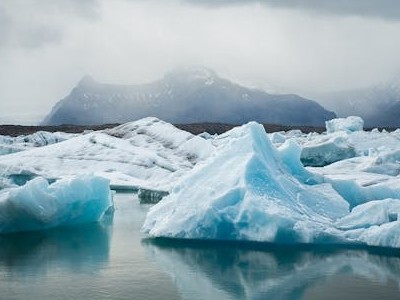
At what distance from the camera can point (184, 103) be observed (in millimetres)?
126312

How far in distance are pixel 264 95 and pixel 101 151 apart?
101342mm

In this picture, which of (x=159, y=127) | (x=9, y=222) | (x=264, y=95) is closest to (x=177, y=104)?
(x=264, y=95)

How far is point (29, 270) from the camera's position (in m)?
11.9

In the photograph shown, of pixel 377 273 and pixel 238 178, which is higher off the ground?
pixel 238 178

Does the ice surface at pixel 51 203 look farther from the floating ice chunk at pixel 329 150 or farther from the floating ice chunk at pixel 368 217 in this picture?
the floating ice chunk at pixel 329 150

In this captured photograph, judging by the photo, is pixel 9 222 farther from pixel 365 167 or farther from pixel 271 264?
pixel 365 167

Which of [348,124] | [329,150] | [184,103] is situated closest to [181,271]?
[329,150]

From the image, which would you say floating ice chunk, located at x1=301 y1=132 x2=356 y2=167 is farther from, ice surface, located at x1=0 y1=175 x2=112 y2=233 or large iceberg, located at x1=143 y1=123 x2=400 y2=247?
large iceberg, located at x1=143 y1=123 x2=400 y2=247

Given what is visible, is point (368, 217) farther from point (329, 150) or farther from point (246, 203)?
point (329, 150)

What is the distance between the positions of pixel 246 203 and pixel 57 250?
4.13 meters

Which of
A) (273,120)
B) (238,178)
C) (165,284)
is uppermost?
(273,120)

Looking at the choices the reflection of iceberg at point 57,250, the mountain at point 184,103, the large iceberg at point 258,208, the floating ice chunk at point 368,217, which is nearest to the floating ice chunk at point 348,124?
the reflection of iceberg at point 57,250

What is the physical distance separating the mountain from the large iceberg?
10328 cm

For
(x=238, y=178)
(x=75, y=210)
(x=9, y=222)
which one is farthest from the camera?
(x=75, y=210)
